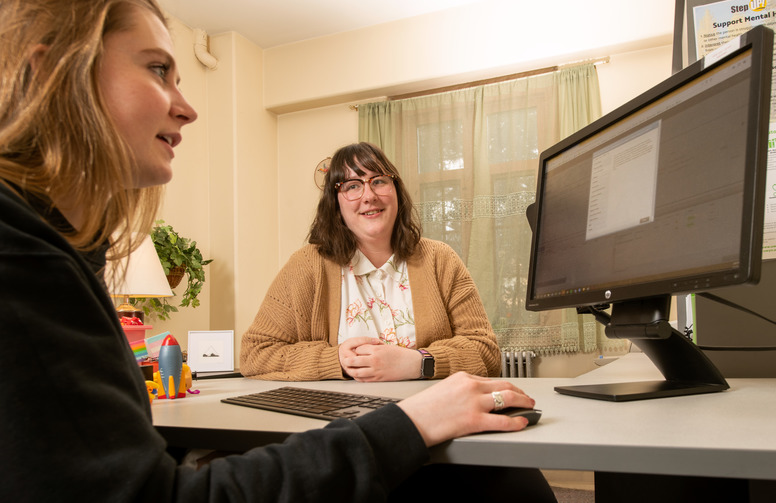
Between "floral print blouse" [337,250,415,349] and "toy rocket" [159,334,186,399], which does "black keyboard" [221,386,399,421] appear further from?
"floral print blouse" [337,250,415,349]

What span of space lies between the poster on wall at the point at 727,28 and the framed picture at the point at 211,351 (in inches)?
52.9

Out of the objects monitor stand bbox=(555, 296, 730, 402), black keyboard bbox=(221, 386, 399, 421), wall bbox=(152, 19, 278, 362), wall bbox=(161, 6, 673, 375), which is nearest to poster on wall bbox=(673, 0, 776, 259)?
monitor stand bbox=(555, 296, 730, 402)

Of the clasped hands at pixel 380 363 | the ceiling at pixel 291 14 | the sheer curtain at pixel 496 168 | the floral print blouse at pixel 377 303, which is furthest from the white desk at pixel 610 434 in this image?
the ceiling at pixel 291 14

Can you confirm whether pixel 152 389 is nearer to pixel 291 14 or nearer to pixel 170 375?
pixel 170 375

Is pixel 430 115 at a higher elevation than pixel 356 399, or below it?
higher

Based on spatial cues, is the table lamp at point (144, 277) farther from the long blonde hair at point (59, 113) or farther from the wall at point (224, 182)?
the long blonde hair at point (59, 113)

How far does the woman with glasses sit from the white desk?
1.74 feet

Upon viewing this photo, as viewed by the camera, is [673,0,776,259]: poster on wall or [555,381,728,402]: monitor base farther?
[673,0,776,259]: poster on wall

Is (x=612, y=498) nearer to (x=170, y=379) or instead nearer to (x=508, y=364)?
(x=170, y=379)

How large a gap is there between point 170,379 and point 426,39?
10.8ft

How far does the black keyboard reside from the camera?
80 cm

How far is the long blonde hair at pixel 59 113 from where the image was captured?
1.81ft

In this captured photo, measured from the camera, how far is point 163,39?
75 cm

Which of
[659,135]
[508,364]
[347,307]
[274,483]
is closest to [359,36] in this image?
[508,364]
